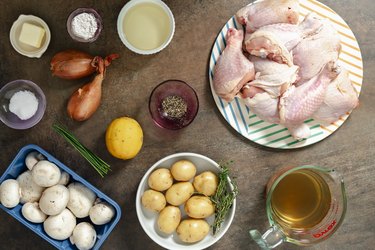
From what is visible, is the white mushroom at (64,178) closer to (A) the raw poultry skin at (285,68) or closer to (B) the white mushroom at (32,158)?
(B) the white mushroom at (32,158)

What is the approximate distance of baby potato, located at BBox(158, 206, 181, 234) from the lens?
1392 mm

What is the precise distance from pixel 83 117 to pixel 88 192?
0.21 meters

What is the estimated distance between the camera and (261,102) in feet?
4.55

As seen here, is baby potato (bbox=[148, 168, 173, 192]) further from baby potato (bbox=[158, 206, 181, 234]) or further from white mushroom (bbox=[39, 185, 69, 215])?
white mushroom (bbox=[39, 185, 69, 215])

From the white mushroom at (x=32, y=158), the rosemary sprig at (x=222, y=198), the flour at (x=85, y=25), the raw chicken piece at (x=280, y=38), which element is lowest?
the rosemary sprig at (x=222, y=198)

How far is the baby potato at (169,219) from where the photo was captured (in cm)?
139

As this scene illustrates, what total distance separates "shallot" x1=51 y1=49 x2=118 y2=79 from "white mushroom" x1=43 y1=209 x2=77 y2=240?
375mm

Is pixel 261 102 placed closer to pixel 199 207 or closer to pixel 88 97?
pixel 199 207

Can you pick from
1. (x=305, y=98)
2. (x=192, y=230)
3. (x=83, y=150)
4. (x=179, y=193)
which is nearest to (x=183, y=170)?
(x=179, y=193)

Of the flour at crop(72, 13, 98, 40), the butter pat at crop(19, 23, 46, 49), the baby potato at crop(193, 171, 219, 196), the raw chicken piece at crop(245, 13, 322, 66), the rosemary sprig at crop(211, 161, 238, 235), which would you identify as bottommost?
the rosemary sprig at crop(211, 161, 238, 235)

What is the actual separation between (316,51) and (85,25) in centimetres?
63

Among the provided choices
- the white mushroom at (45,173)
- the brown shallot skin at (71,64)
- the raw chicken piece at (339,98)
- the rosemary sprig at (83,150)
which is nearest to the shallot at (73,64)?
the brown shallot skin at (71,64)

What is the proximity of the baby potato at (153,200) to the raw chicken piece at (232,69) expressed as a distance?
325 millimetres

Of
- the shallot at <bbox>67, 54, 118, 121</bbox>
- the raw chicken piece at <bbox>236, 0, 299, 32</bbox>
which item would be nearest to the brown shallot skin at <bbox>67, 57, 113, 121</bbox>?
the shallot at <bbox>67, 54, 118, 121</bbox>
